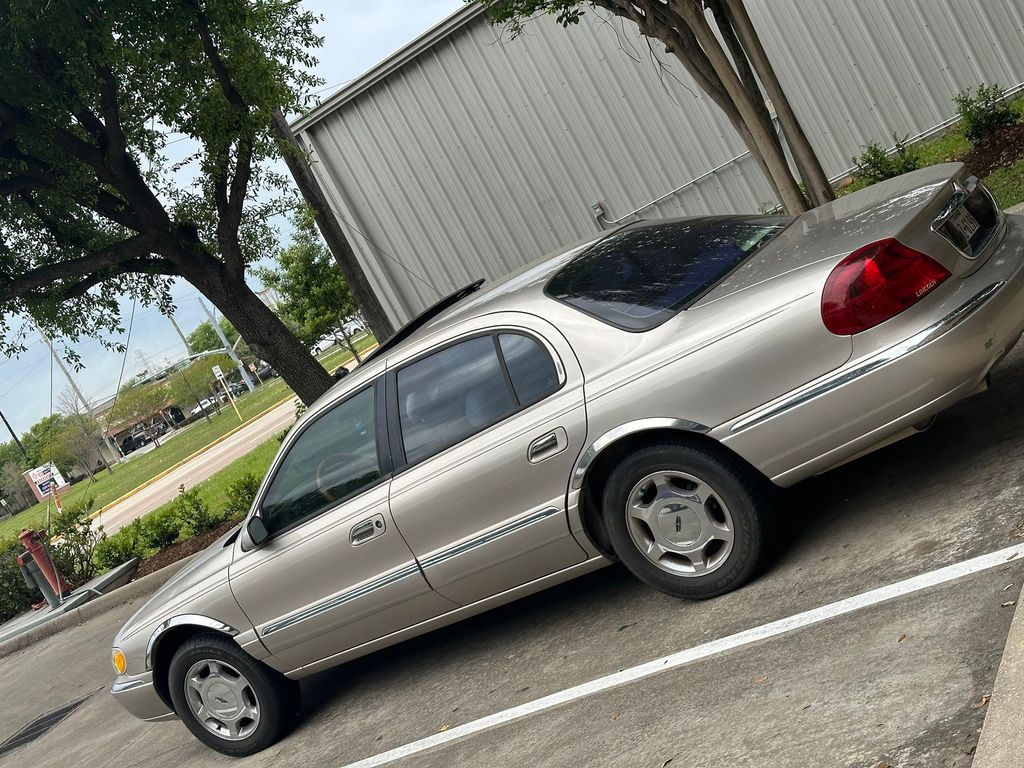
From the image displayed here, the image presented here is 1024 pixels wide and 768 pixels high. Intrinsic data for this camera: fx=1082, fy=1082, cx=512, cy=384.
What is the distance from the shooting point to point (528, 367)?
507 centimetres

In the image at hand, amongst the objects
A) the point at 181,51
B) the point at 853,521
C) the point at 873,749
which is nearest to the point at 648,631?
the point at 853,521

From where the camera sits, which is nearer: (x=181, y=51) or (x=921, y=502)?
(x=921, y=502)

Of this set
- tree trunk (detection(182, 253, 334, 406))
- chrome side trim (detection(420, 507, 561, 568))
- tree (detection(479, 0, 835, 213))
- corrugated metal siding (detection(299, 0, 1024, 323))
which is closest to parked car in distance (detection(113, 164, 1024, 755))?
chrome side trim (detection(420, 507, 561, 568))

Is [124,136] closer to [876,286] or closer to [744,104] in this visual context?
[744,104]

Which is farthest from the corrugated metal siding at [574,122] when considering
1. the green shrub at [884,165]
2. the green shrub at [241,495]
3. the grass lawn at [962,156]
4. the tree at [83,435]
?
the tree at [83,435]

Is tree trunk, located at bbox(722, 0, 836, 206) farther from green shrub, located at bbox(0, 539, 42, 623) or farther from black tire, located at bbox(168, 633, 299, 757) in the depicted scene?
green shrub, located at bbox(0, 539, 42, 623)

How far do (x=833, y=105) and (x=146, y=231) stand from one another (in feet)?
28.7

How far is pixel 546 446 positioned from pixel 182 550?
9989 millimetres

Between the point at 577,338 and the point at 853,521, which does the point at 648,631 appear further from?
the point at 577,338

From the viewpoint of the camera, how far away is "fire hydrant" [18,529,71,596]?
14.1m

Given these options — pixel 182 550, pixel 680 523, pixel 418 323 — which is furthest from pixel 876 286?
pixel 182 550

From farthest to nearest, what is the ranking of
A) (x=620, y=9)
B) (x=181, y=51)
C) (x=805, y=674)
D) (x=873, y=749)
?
1. (x=181, y=51)
2. (x=620, y=9)
3. (x=805, y=674)
4. (x=873, y=749)

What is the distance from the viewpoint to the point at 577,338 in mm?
4922

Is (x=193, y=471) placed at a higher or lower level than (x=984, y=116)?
higher
